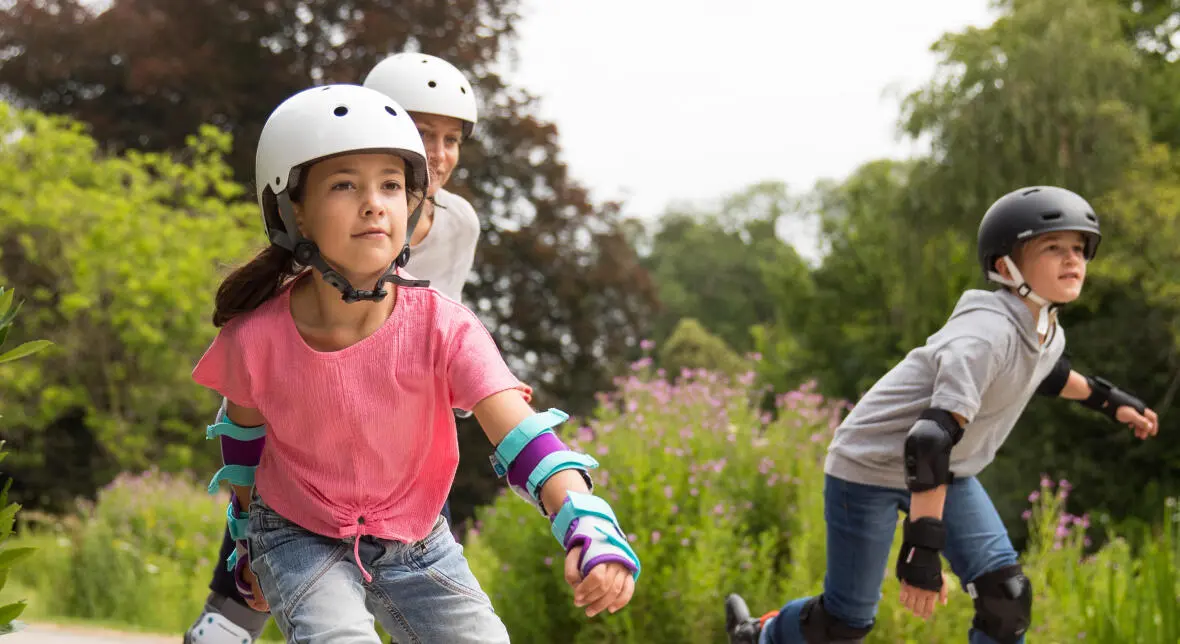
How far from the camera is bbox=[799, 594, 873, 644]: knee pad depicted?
4539 mm

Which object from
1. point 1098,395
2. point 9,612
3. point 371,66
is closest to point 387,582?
point 9,612

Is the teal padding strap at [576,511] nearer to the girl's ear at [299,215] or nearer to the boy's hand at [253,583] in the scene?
the girl's ear at [299,215]

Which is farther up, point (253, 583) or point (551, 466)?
point (551, 466)

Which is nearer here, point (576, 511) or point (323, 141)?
point (576, 511)

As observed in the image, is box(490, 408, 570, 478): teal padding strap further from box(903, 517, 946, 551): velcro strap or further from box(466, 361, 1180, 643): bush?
box(466, 361, 1180, 643): bush

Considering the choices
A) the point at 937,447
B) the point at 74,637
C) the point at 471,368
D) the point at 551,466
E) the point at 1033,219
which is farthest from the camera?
the point at 74,637

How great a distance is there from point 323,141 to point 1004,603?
274 cm

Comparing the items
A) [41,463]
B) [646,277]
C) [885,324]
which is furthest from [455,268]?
[885,324]

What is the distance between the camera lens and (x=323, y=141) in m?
2.65

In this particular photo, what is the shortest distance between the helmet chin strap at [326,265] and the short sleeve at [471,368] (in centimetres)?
14

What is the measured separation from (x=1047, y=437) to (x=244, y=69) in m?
13.4

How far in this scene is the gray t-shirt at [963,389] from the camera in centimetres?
409

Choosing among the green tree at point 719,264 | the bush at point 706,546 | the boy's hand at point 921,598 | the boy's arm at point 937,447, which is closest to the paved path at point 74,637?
the bush at point 706,546

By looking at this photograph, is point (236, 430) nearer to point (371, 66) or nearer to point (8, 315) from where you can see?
point (8, 315)
